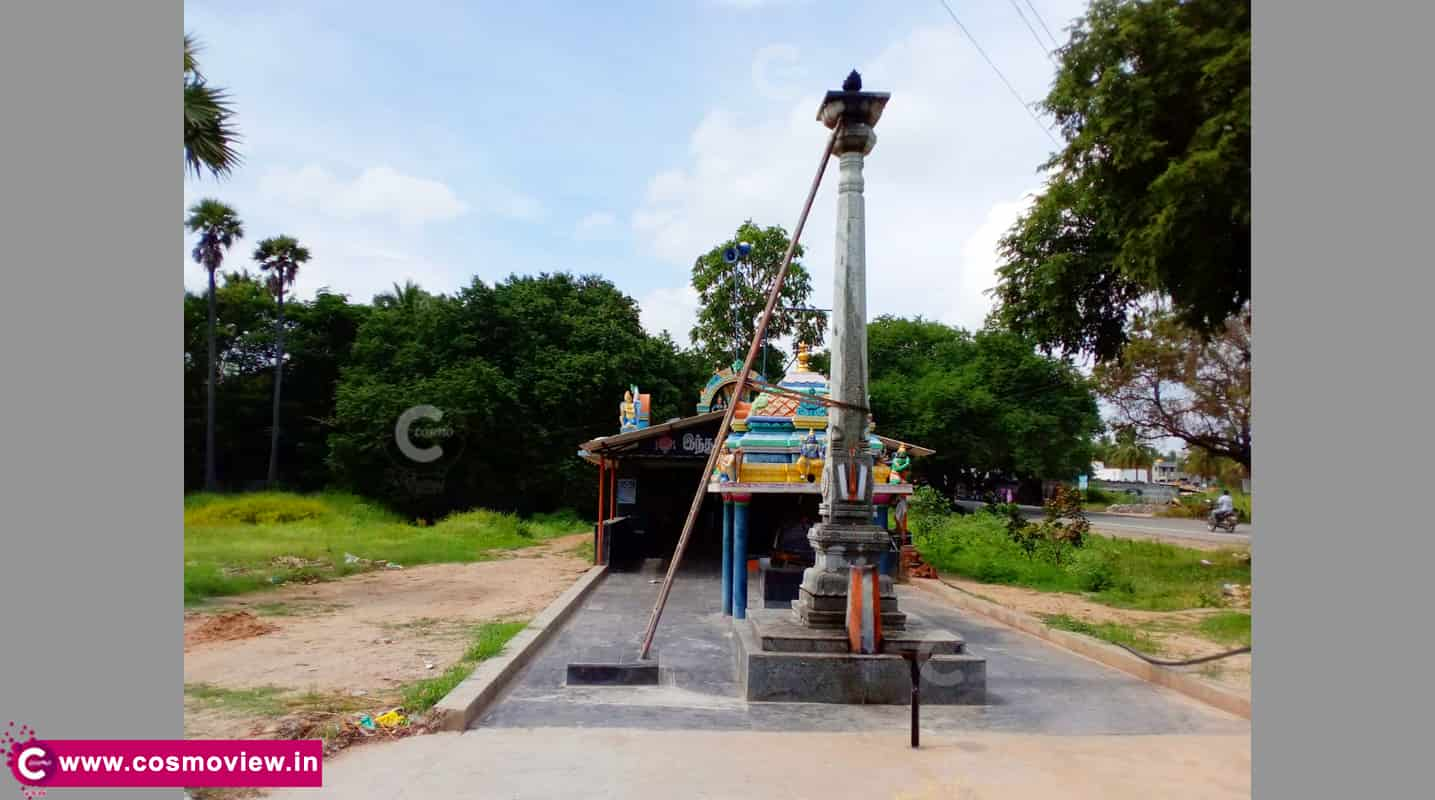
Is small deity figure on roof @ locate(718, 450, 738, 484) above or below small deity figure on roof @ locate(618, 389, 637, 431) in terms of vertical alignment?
below

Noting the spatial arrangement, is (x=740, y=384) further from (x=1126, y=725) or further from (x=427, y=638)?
(x=427, y=638)

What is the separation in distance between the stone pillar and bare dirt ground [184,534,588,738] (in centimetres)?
368

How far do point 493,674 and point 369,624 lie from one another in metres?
4.68

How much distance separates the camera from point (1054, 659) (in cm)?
933

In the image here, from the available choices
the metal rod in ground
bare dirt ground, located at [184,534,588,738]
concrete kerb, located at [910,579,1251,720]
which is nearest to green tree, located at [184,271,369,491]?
bare dirt ground, located at [184,534,588,738]

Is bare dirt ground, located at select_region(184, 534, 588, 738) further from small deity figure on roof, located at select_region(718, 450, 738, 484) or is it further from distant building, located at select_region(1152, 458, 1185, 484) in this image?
distant building, located at select_region(1152, 458, 1185, 484)

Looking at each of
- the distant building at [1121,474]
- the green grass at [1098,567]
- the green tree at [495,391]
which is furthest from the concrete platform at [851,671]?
the distant building at [1121,474]

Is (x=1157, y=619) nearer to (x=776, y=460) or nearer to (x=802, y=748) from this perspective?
(x=776, y=460)

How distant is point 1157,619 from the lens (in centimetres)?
1170

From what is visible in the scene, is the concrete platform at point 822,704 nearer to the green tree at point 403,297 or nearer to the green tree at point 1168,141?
the green tree at point 1168,141

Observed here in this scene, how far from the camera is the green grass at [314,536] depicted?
15656mm

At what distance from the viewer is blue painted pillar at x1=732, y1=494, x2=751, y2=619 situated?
1089 cm

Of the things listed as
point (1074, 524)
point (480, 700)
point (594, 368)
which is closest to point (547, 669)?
point (480, 700)

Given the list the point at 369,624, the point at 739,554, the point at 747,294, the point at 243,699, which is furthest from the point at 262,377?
the point at 243,699
